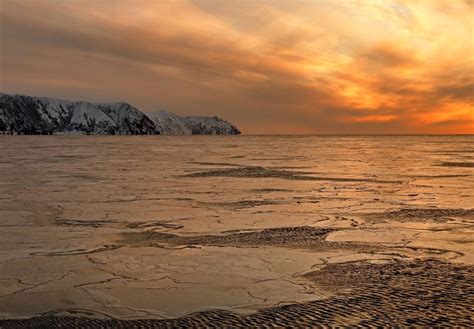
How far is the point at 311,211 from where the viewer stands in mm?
10289

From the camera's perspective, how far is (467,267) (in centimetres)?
589

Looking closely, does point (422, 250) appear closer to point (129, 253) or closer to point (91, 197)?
point (129, 253)

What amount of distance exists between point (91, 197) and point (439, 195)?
8445mm

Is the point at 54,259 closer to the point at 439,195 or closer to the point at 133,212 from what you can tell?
the point at 133,212

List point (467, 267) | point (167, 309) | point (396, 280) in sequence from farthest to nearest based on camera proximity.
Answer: point (467, 267), point (396, 280), point (167, 309)

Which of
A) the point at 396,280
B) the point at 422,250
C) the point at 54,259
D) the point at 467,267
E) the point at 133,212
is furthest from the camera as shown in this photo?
the point at 133,212

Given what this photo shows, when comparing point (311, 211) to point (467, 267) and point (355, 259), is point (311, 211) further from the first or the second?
point (467, 267)

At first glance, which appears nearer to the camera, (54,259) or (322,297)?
(322,297)

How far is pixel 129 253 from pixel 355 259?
2853 millimetres

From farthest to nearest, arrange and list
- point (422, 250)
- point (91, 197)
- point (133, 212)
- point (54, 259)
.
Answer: point (91, 197) → point (133, 212) → point (422, 250) → point (54, 259)

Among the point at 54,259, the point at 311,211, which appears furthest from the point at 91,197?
the point at 54,259

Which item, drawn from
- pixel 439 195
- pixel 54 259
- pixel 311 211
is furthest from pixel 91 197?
pixel 439 195

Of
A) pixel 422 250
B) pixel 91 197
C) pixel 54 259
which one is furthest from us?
pixel 91 197

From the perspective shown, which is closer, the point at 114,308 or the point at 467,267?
the point at 114,308
